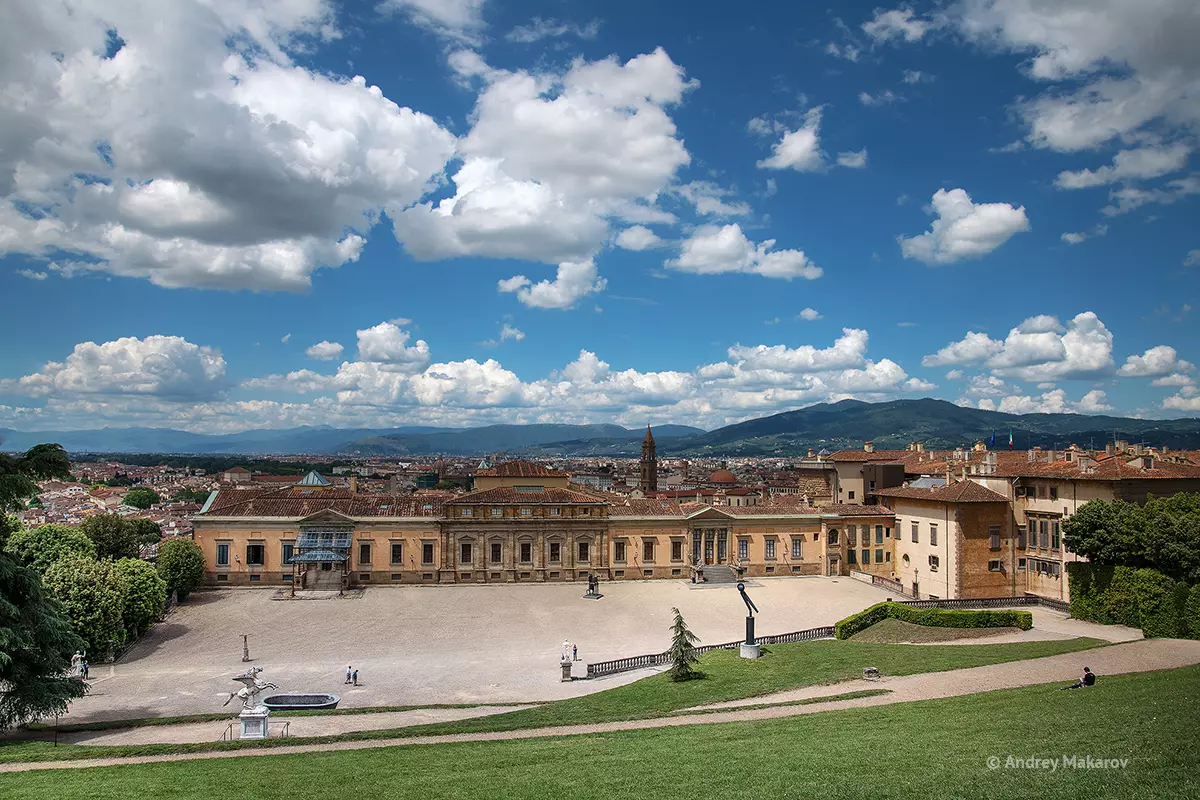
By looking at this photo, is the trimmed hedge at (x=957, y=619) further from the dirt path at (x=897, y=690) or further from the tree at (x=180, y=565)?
the tree at (x=180, y=565)

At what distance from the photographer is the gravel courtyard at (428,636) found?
90.4 ft

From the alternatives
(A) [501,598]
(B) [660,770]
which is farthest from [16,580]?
(A) [501,598]

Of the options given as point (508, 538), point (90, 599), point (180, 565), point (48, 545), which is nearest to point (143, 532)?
point (180, 565)

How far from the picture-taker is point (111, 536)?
44.3m

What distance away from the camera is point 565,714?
72.0 feet

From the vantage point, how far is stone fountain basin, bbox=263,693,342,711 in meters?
25.1

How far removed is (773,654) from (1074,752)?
16.8m

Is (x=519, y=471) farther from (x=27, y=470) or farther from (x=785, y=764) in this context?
(x=785, y=764)

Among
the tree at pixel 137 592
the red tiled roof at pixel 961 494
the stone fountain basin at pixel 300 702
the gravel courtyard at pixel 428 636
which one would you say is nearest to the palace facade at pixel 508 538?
the gravel courtyard at pixel 428 636

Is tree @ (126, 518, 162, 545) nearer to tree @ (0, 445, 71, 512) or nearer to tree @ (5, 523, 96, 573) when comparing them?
tree @ (5, 523, 96, 573)

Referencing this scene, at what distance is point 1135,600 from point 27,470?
136 feet

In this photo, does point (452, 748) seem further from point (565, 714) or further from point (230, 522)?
point (230, 522)

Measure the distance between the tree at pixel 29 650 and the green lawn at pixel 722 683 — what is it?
101 centimetres

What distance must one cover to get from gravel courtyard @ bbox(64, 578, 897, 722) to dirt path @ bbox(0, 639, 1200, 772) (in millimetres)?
6454
